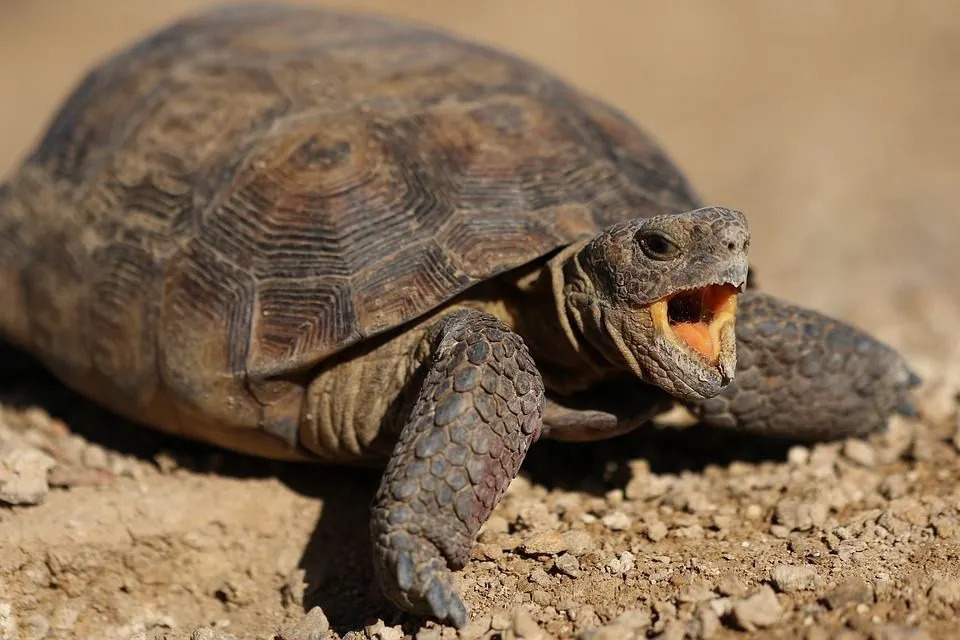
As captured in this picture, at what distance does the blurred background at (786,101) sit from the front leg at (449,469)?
2963 mm

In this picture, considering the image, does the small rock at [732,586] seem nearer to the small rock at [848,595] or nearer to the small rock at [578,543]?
the small rock at [848,595]

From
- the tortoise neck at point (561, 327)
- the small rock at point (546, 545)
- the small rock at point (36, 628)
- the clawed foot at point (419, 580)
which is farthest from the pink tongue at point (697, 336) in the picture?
the small rock at point (36, 628)


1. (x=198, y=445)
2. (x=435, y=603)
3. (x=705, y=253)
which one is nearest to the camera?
(x=435, y=603)

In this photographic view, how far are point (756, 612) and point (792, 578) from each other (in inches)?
10.0

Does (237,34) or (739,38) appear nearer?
(237,34)

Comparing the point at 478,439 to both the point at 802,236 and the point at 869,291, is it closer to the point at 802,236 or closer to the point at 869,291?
the point at 869,291

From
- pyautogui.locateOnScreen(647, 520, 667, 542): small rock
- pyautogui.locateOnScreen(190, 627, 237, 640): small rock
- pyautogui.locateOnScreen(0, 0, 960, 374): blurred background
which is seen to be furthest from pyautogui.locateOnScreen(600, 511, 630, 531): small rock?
pyautogui.locateOnScreen(0, 0, 960, 374): blurred background

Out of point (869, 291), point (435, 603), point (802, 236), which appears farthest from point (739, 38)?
point (435, 603)

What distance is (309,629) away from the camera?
3100 millimetres

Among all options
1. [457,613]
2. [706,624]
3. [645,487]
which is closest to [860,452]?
[645,487]

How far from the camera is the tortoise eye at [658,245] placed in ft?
10.1

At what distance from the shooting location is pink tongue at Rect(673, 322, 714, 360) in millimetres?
3156

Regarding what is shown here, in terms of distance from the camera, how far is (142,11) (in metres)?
16.6

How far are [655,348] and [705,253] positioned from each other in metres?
0.35
